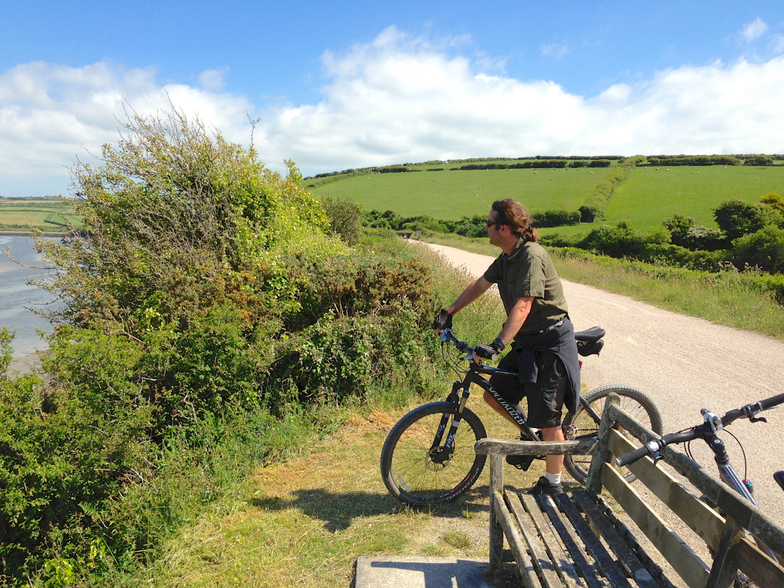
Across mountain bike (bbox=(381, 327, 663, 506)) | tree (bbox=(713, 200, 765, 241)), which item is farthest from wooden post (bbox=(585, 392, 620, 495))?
tree (bbox=(713, 200, 765, 241))

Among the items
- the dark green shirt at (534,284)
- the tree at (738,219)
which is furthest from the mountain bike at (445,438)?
the tree at (738,219)

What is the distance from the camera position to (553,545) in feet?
7.98

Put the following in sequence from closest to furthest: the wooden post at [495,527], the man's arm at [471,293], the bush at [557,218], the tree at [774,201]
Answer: the wooden post at [495,527], the man's arm at [471,293], the tree at [774,201], the bush at [557,218]

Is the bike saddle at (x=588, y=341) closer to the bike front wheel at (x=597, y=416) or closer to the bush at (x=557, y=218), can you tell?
the bike front wheel at (x=597, y=416)

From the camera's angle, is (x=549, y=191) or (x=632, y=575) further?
(x=549, y=191)

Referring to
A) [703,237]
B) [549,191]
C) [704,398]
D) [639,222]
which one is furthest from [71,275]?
[549,191]

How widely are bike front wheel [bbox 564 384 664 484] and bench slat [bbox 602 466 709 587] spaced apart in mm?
1105

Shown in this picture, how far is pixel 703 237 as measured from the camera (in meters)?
34.4

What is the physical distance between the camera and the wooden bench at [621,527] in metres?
1.68

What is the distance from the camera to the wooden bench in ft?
5.50

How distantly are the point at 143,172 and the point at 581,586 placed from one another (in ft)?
27.5

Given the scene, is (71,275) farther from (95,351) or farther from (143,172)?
(95,351)

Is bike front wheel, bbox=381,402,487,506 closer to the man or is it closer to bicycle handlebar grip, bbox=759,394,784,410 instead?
the man

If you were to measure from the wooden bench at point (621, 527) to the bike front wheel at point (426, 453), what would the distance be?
660 mm
